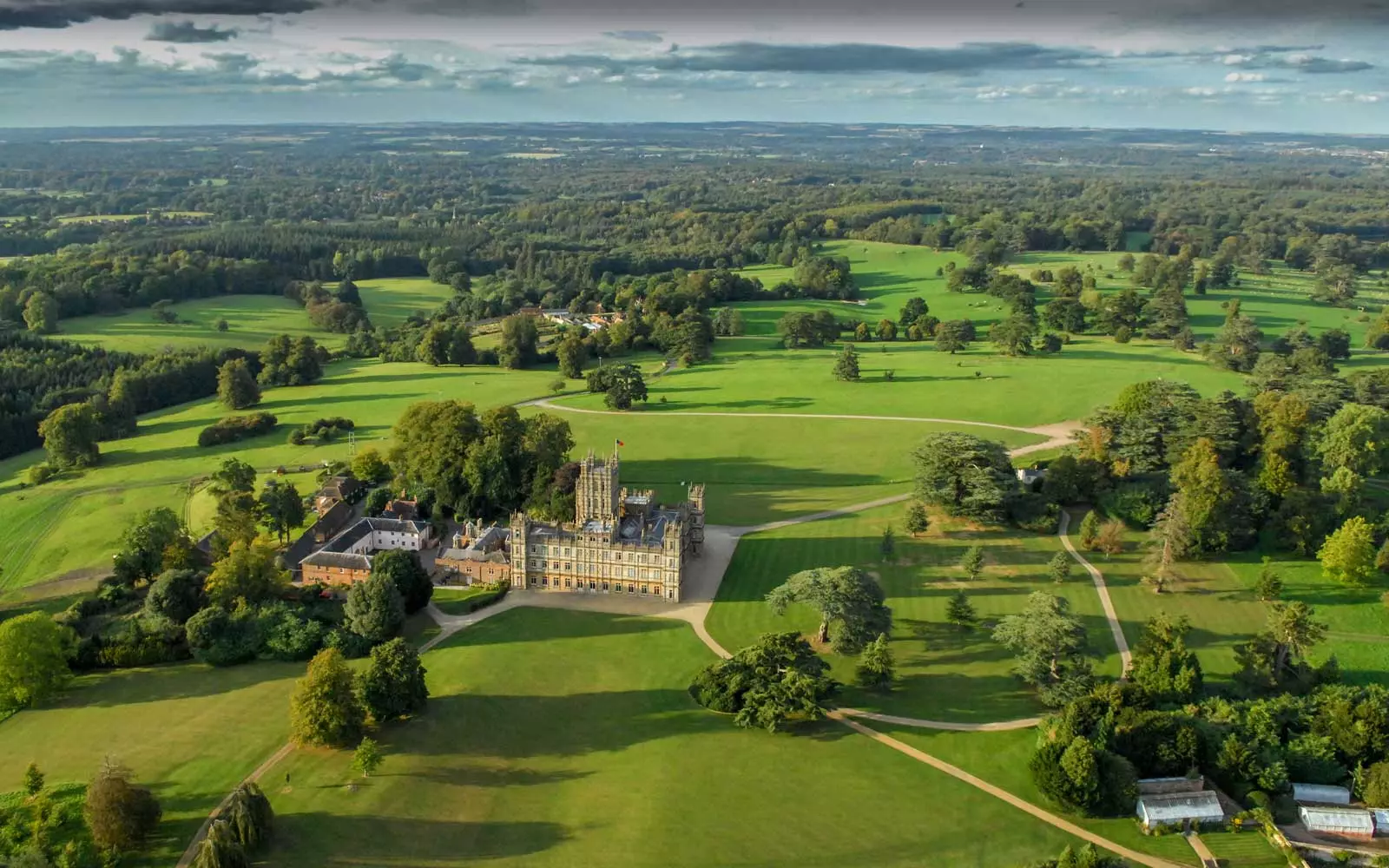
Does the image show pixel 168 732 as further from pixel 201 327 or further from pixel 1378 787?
pixel 201 327

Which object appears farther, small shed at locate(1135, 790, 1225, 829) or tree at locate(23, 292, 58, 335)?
tree at locate(23, 292, 58, 335)

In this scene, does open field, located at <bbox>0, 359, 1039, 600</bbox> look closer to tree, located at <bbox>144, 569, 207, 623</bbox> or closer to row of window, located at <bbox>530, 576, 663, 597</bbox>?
row of window, located at <bbox>530, 576, 663, 597</bbox>

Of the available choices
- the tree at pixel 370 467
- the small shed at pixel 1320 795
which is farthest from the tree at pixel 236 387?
the small shed at pixel 1320 795

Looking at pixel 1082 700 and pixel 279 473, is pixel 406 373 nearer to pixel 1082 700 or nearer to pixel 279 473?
pixel 279 473

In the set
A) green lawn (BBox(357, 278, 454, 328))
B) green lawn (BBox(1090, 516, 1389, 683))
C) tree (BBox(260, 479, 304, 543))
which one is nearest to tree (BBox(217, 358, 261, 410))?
tree (BBox(260, 479, 304, 543))

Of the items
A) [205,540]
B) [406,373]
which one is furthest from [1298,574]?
[406,373]

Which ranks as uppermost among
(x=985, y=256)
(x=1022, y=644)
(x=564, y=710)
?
(x=985, y=256)
